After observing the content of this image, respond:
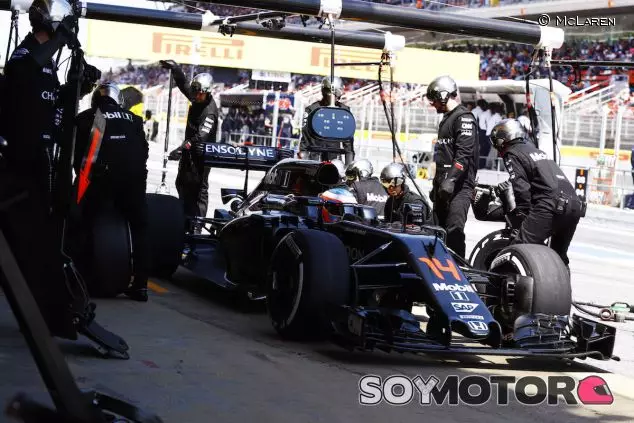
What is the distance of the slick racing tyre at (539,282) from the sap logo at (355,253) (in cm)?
100

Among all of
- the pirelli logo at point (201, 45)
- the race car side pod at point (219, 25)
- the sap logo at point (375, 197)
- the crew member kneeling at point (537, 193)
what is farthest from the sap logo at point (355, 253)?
the pirelli logo at point (201, 45)

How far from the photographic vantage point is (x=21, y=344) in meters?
6.55

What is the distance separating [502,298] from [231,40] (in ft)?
103

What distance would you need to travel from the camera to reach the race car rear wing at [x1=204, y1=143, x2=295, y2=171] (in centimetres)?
1022

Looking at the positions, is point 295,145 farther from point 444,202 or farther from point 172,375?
point 172,375

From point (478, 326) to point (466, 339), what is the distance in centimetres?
17

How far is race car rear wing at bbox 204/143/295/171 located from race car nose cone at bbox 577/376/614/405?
14.1 ft

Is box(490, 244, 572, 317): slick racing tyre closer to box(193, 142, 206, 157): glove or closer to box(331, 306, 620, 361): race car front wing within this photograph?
box(331, 306, 620, 361): race car front wing

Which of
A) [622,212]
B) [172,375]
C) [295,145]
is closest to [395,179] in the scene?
[172,375]

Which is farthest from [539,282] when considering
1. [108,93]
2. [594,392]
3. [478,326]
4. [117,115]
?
[108,93]

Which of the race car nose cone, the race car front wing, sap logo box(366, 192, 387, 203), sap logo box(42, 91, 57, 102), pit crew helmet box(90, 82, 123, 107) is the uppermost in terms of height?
pit crew helmet box(90, 82, 123, 107)

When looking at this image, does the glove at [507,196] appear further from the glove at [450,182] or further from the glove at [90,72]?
the glove at [90,72]

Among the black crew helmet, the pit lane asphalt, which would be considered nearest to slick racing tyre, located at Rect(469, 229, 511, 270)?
the black crew helmet

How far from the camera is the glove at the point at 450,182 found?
9.42 metres
